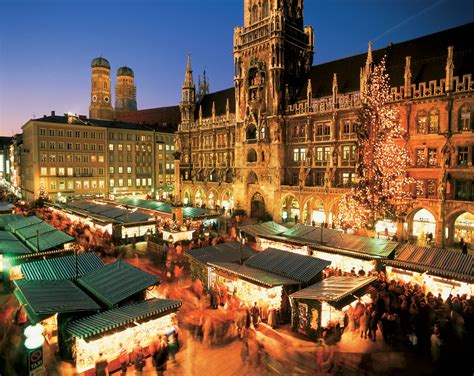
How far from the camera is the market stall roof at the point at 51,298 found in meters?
12.5

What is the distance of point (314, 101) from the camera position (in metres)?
42.2

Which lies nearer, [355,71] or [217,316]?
[217,316]

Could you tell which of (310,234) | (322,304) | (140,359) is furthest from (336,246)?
(140,359)

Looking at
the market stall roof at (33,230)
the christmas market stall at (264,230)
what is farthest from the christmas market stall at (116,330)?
the market stall roof at (33,230)

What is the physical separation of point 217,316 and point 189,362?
391 cm

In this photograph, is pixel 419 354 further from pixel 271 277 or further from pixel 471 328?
pixel 271 277

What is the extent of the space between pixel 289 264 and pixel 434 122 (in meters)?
24.4

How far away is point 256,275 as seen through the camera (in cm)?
1620

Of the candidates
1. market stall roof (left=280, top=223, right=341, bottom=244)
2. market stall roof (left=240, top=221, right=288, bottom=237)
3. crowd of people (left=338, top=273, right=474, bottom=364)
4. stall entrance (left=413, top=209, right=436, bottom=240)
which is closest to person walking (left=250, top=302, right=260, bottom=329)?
crowd of people (left=338, top=273, right=474, bottom=364)

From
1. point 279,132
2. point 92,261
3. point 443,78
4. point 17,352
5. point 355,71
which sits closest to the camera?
point 17,352

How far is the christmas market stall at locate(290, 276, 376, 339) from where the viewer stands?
1362 centimetres

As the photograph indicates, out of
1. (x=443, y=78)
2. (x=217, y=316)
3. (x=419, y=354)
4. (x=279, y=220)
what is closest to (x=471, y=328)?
(x=419, y=354)

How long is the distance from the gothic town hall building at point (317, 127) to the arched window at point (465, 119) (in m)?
0.09

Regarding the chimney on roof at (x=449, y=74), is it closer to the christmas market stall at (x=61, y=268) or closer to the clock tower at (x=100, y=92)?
the christmas market stall at (x=61, y=268)
